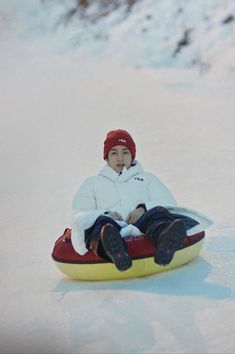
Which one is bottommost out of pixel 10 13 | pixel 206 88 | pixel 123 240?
pixel 123 240

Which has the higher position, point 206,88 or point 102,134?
point 206,88

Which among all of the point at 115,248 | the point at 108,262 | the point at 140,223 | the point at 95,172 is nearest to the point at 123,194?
the point at 140,223

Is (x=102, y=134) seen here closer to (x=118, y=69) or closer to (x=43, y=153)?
(x=43, y=153)

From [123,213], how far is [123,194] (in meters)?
0.09

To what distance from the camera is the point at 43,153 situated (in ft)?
16.9

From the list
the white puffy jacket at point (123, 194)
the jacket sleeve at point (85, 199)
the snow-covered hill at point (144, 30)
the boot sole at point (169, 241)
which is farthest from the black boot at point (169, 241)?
the snow-covered hill at point (144, 30)

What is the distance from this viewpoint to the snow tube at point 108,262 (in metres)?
2.40

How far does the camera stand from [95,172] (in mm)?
4531

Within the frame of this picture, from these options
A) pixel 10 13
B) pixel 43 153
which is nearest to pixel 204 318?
pixel 43 153

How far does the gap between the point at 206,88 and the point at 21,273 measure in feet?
12.8

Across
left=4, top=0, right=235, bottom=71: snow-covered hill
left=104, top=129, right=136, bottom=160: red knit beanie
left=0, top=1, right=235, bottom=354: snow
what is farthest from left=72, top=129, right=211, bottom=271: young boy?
left=4, top=0, right=235, bottom=71: snow-covered hill

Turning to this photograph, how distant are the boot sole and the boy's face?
0.60 metres

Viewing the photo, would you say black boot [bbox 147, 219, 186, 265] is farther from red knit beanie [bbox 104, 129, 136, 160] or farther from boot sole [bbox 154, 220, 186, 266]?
red knit beanie [bbox 104, 129, 136, 160]

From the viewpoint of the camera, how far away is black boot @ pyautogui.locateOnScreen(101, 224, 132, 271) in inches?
87.3
